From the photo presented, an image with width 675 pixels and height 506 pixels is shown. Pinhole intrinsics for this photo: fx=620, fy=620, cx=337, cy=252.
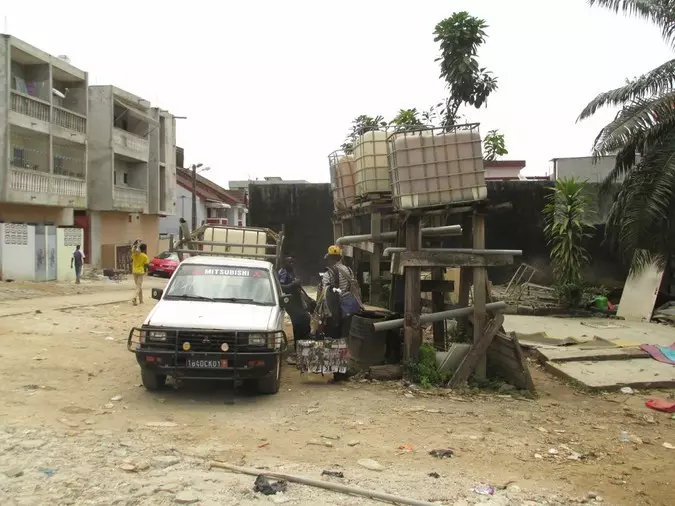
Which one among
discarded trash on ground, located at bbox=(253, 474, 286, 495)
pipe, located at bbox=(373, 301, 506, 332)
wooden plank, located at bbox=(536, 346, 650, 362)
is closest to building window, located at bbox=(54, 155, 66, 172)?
pipe, located at bbox=(373, 301, 506, 332)

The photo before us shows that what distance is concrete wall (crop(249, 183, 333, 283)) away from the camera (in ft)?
67.9

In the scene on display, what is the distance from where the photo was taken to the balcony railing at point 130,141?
106 feet

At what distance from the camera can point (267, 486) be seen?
4.30 m

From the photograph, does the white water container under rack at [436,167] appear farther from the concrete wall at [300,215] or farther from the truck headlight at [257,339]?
the concrete wall at [300,215]

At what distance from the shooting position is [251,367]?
22.2ft

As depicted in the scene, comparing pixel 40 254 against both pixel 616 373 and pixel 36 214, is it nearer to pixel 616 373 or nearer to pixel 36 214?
pixel 36 214

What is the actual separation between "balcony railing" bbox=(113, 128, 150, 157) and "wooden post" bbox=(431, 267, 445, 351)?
26.7m

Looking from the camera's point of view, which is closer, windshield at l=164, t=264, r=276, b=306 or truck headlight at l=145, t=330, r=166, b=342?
truck headlight at l=145, t=330, r=166, b=342

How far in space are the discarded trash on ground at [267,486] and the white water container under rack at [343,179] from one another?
7038 millimetres

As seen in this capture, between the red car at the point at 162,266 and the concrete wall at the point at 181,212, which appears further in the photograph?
the concrete wall at the point at 181,212

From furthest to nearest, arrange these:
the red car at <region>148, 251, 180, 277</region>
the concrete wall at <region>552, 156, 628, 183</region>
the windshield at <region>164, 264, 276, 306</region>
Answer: the red car at <region>148, 251, 180, 277</region>
the concrete wall at <region>552, 156, 628, 183</region>
the windshield at <region>164, 264, 276, 306</region>

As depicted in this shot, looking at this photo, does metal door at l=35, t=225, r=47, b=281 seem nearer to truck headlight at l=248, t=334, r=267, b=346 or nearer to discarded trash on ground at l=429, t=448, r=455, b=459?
truck headlight at l=248, t=334, r=267, b=346

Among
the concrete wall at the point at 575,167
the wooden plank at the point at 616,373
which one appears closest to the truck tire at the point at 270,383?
the wooden plank at the point at 616,373

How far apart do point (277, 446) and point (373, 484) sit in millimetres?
1226
